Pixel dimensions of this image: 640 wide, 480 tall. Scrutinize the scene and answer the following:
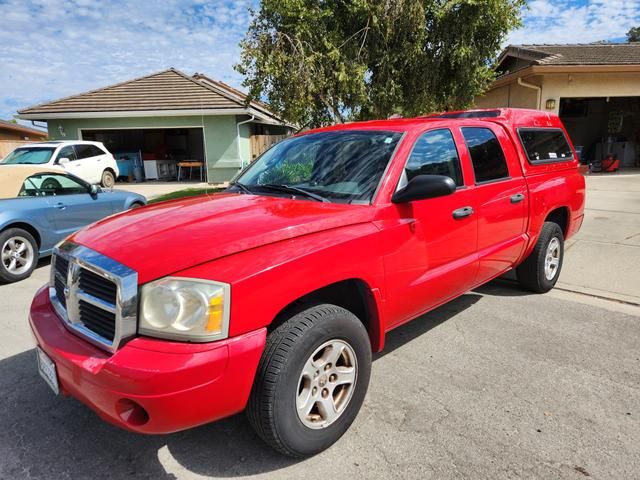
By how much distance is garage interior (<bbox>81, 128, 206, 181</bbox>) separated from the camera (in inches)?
811

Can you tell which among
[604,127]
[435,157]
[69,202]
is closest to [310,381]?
[435,157]

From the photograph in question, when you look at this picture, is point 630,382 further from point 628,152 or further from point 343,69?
point 628,152

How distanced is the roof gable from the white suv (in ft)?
10.9

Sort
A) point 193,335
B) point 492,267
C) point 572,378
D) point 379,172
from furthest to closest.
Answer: point 492,267
point 572,378
point 379,172
point 193,335

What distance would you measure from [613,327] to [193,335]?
3.83 meters

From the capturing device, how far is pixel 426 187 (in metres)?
2.74

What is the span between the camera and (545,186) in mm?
4426

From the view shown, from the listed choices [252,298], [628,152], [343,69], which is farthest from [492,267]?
[628,152]

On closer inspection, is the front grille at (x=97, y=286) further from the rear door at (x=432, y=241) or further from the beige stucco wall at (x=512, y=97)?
the beige stucco wall at (x=512, y=97)

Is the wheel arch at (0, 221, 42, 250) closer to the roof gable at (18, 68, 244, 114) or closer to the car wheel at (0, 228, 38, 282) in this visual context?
the car wheel at (0, 228, 38, 282)

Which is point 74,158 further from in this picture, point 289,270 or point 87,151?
point 289,270

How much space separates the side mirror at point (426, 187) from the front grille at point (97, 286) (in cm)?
174

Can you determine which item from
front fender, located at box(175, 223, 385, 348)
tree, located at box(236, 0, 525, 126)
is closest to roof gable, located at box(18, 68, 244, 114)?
tree, located at box(236, 0, 525, 126)

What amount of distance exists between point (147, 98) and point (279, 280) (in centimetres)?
1910
